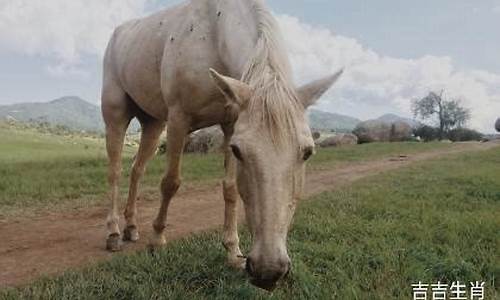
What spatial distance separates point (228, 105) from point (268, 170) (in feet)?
2.05

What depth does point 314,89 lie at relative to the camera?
312 centimetres

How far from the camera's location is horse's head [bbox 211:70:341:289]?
2.61m

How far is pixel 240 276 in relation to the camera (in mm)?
3951

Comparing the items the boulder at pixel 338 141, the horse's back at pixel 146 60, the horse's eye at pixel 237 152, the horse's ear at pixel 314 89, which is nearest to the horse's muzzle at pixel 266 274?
the horse's eye at pixel 237 152

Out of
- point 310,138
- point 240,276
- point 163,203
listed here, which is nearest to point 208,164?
point 163,203

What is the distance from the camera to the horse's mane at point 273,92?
2.79 meters

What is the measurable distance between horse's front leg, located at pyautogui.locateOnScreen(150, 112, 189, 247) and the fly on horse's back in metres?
0.01

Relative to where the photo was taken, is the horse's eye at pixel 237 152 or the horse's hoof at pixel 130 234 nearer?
the horse's eye at pixel 237 152

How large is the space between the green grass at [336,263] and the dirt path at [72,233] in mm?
783

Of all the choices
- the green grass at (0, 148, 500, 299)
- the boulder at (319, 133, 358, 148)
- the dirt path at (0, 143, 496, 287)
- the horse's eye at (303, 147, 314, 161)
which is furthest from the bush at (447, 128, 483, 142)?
the horse's eye at (303, 147, 314, 161)

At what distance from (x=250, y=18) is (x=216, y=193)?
20.1 ft

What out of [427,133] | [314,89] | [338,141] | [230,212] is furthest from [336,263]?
[427,133]

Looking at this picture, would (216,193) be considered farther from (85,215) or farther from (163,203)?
(163,203)

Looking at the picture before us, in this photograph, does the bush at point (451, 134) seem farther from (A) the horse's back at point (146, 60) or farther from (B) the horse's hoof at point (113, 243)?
(B) the horse's hoof at point (113, 243)
